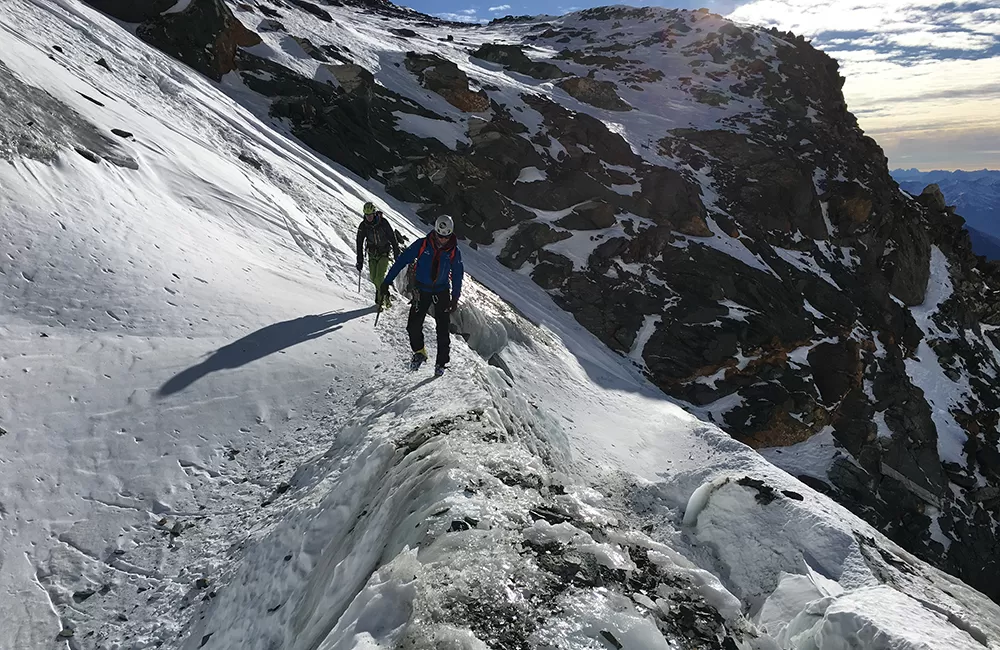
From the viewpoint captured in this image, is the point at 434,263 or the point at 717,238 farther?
the point at 717,238

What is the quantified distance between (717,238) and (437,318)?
37.9 metres

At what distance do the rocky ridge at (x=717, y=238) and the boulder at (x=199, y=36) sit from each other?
0.14 metres

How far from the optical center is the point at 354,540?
4.94m

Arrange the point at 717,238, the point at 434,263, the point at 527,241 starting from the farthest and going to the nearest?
the point at 717,238 → the point at 527,241 → the point at 434,263

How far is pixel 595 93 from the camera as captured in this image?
58812 millimetres

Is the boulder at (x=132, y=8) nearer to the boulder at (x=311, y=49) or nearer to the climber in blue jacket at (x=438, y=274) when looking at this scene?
the boulder at (x=311, y=49)

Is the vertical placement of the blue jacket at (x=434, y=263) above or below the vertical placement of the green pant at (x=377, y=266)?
above

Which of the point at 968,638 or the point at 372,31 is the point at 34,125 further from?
the point at 372,31

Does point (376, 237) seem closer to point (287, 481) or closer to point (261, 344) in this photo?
point (261, 344)

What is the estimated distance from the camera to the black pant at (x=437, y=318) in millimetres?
8266

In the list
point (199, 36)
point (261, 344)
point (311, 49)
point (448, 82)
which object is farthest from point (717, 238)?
point (261, 344)

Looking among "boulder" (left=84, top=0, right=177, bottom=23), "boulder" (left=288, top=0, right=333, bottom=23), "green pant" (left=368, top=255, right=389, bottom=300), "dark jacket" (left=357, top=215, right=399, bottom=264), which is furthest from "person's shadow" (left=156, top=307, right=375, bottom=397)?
"boulder" (left=288, top=0, right=333, bottom=23)

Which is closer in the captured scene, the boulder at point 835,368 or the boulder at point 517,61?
the boulder at point 835,368

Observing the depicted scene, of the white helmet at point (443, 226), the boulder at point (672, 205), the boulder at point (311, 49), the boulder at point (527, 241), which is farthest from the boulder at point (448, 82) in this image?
the white helmet at point (443, 226)
